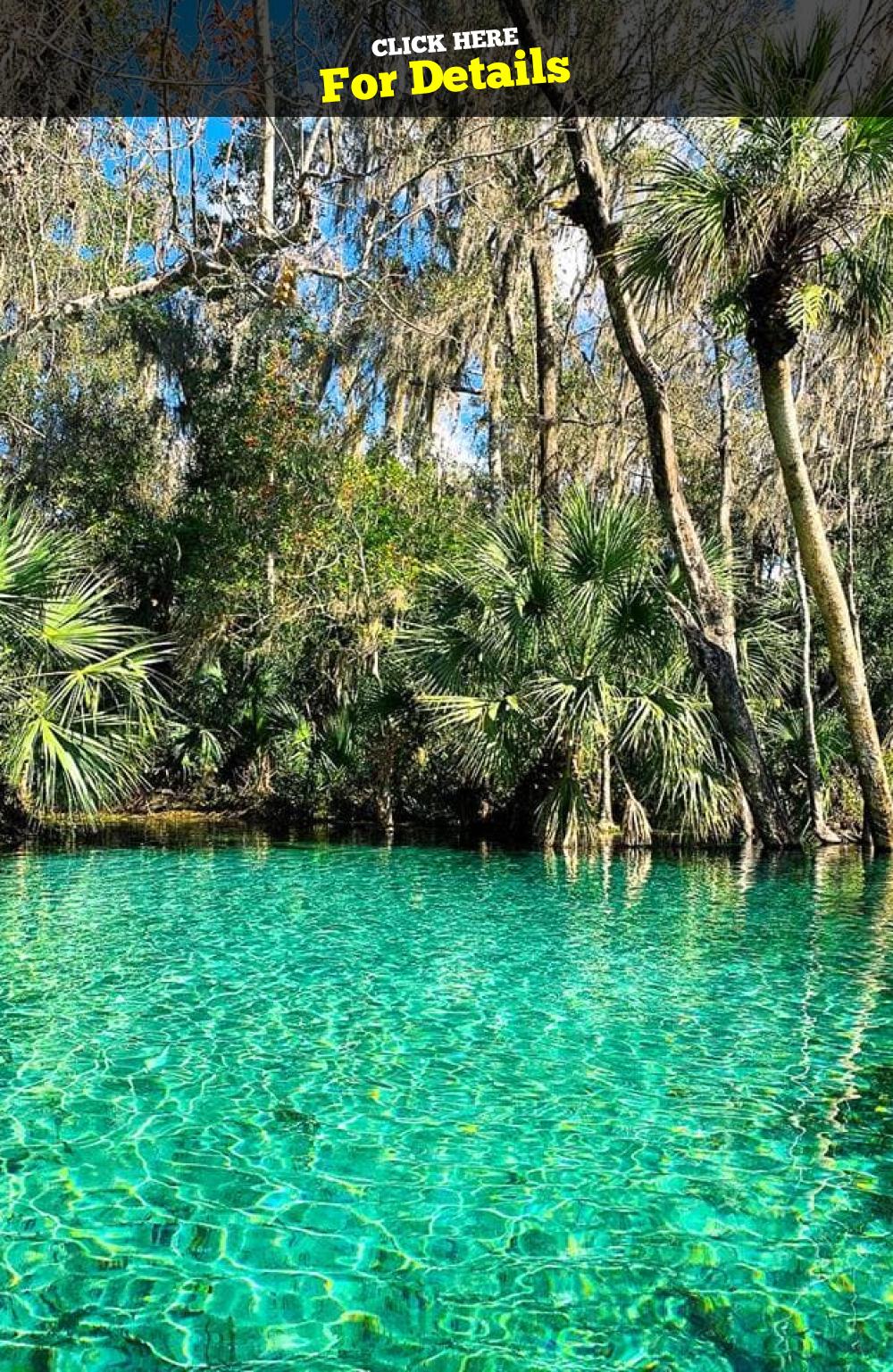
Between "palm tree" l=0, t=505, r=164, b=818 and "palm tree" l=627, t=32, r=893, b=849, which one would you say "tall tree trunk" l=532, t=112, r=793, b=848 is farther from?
"palm tree" l=0, t=505, r=164, b=818

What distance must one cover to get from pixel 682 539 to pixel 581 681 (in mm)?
1628

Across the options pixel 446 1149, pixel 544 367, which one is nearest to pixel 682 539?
pixel 544 367

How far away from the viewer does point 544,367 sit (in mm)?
14750

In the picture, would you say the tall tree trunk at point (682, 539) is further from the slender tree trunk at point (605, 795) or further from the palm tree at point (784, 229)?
the slender tree trunk at point (605, 795)

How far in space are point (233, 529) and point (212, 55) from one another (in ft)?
26.0

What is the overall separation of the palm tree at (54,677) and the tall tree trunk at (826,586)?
5860 mm

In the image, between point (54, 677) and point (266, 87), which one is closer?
point (266, 87)

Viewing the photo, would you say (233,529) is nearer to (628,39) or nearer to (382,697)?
(382,697)

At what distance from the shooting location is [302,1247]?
10.4 feet

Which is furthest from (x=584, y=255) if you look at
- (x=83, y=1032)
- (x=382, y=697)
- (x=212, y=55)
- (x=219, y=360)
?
(x=83, y=1032)

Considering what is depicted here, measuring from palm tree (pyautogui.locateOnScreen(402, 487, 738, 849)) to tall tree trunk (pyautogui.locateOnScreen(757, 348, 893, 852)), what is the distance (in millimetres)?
1281

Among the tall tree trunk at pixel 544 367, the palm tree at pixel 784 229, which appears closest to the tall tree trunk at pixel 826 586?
the palm tree at pixel 784 229

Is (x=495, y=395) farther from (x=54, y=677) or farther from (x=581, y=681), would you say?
(x=54, y=677)

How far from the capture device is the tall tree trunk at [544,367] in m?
14.7
